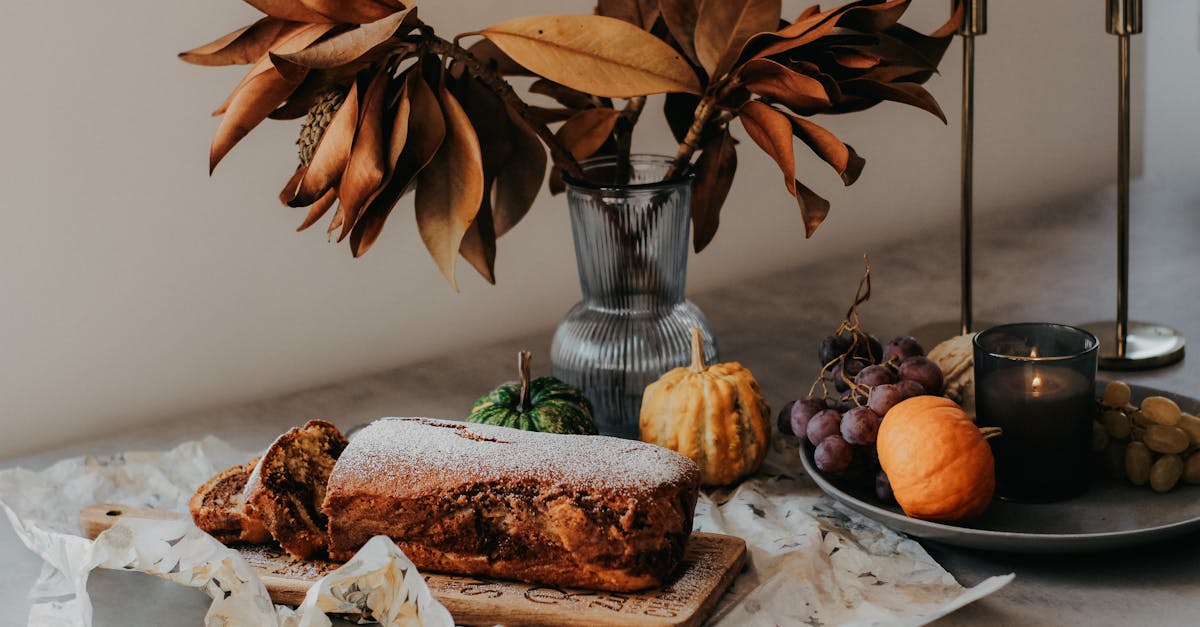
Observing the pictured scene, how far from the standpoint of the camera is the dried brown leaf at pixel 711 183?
4.15ft

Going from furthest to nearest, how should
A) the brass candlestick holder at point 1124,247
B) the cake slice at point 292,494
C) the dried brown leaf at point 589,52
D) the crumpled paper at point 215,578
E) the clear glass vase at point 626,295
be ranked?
the brass candlestick holder at point 1124,247, the clear glass vase at point 626,295, the dried brown leaf at point 589,52, the cake slice at point 292,494, the crumpled paper at point 215,578

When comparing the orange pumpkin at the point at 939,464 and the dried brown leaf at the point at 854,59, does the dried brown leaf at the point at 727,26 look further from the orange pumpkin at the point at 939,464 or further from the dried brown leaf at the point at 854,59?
the orange pumpkin at the point at 939,464

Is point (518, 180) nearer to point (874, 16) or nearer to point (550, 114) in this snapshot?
point (550, 114)

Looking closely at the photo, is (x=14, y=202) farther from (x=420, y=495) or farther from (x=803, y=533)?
(x=803, y=533)

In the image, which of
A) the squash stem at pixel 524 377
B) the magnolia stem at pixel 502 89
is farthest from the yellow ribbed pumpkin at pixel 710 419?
the magnolia stem at pixel 502 89

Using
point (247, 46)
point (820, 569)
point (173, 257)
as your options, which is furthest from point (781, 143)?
point (173, 257)

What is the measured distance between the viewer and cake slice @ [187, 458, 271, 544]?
1.02 metres

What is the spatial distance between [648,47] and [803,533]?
1.40ft

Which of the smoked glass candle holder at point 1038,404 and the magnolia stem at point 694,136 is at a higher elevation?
the magnolia stem at point 694,136

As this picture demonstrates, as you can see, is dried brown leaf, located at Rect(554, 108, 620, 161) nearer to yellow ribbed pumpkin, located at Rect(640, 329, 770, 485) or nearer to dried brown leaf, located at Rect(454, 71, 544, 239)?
dried brown leaf, located at Rect(454, 71, 544, 239)

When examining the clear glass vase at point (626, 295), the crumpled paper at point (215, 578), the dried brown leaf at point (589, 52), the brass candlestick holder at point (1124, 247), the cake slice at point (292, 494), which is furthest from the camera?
the brass candlestick holder at point (1124, 247)

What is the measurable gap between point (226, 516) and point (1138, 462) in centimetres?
75

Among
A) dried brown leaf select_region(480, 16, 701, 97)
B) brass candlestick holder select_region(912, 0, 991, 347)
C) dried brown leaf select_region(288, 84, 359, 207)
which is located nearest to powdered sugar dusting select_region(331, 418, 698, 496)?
dried brown leaf select_region(288, 84, 359, 207)

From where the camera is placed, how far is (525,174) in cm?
129
